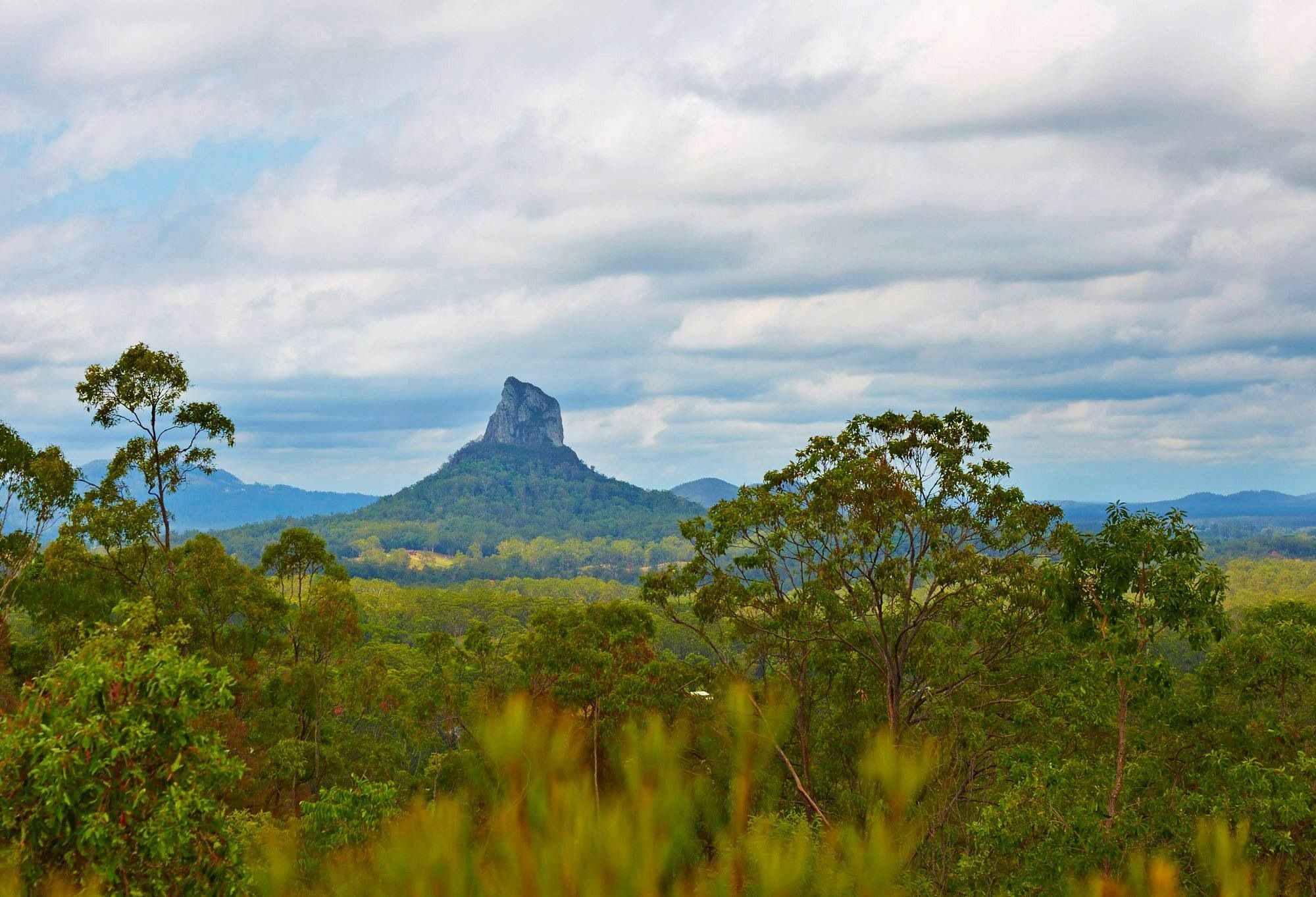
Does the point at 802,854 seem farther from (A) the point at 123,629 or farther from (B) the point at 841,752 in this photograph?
(B) the point at 841,752

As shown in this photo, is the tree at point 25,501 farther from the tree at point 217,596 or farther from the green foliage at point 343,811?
the green foliage at point 343,811

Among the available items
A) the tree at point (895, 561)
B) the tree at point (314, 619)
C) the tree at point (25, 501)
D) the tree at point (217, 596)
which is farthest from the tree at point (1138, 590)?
the tree at point (25, 501)

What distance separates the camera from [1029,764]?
13367 mm

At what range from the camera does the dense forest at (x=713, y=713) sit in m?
2.51

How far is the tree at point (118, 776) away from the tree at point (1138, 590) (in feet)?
29.0

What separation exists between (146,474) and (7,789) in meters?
18.3

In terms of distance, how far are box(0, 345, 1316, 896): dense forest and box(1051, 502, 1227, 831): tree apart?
0.14 feet

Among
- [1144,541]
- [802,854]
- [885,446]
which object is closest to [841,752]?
[885,446]

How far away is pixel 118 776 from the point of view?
5.72m

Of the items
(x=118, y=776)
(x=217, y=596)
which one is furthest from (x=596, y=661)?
(x=118, y=776)

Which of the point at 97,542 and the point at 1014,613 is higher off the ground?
the point at 97,542

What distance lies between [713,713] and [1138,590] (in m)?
10.0

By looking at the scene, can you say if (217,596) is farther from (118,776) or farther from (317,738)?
(118,776)

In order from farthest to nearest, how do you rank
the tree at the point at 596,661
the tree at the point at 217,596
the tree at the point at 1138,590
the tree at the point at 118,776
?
the tree at the point at 217,596
the tree at the point at 596,661
the tree at the point at 1138,590
the tree at the point at 118,776
